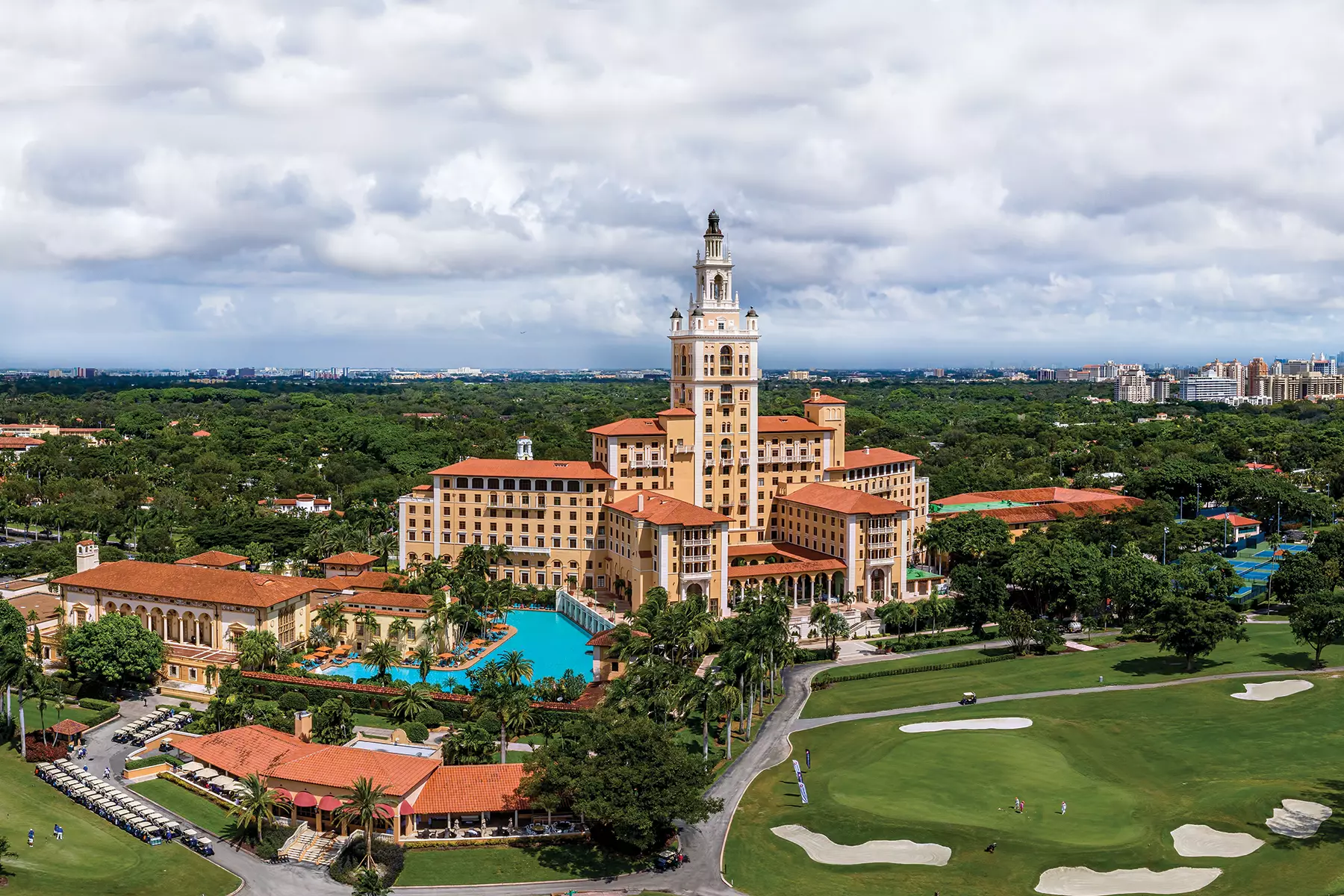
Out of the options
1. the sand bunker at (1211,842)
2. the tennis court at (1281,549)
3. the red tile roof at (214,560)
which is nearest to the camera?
the sand bunker at (1211,842)

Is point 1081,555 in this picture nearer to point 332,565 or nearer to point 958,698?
point 958,698

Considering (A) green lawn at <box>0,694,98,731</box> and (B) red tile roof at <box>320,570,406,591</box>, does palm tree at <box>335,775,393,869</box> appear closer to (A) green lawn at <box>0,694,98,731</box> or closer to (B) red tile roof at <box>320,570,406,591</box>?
(A) green lawn at <box>0,694,98,731</box>

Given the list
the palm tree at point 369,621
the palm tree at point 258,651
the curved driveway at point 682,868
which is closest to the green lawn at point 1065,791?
the curved driveway at point 682,868

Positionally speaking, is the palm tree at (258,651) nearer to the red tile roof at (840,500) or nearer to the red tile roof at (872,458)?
the red tile roof at (840,500)

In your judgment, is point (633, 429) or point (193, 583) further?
point (633, 429)

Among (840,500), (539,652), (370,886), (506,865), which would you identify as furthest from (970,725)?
(370,886)

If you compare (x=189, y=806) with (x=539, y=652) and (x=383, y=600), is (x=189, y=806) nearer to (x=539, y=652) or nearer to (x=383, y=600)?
(x=383, y=600)
